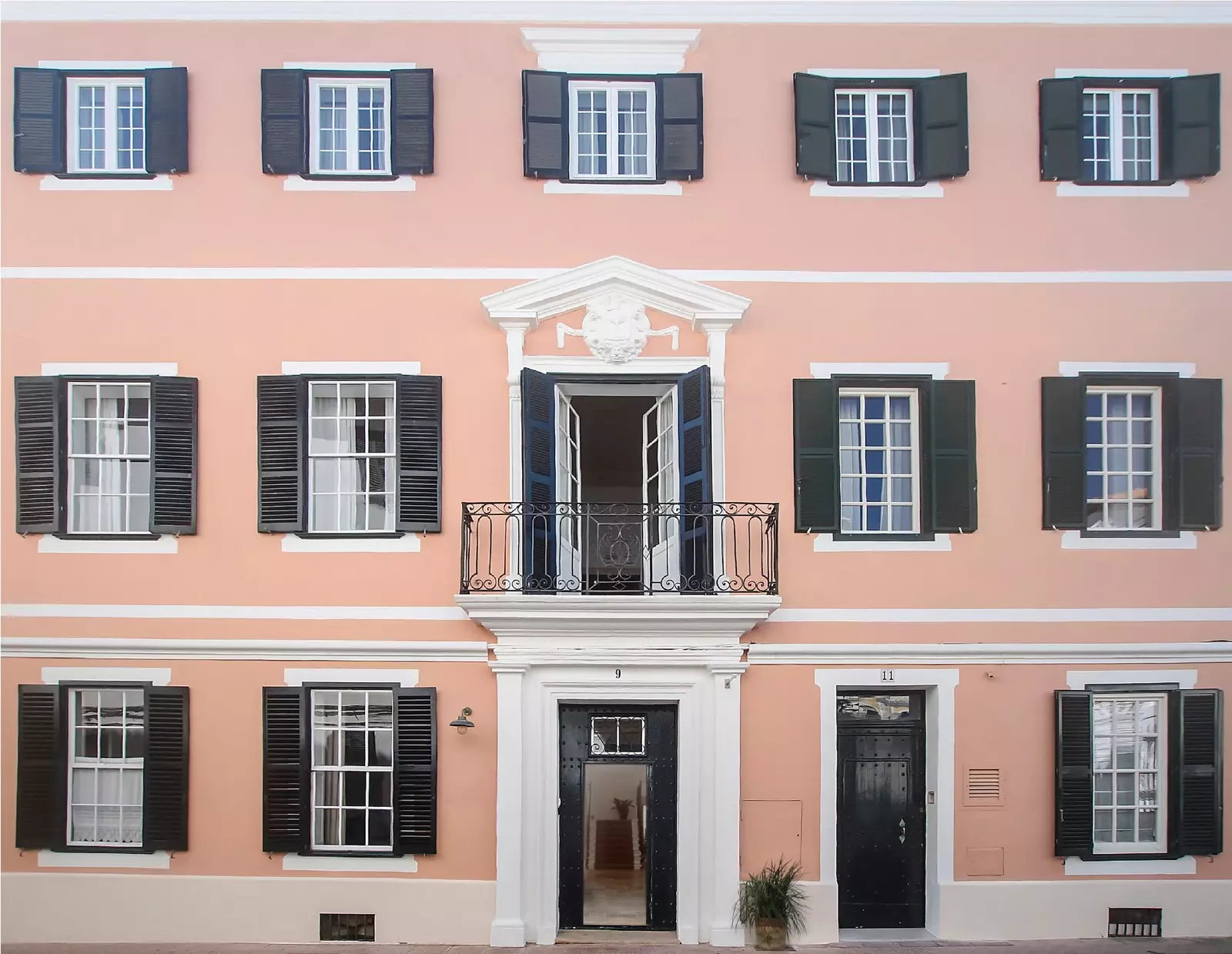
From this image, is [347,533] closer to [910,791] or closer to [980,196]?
[910,791]

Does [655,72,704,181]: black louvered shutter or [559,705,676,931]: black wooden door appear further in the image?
[655,72,704,181]: black louvered shutter

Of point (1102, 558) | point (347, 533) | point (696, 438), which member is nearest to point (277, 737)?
point (347, 533)

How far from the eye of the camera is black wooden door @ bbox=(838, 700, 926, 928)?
38.4ft

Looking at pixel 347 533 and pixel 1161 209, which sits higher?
pixel 1161 209

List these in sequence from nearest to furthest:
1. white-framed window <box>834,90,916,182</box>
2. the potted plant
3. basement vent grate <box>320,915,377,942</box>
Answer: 1. the potted plant
2. basement vent grate <box>320,915,377,942</box>
3. white-framed window <box>834,90,916,182</box>

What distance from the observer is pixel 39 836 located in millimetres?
11320

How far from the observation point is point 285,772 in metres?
11.3

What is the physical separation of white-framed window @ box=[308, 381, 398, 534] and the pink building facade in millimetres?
52

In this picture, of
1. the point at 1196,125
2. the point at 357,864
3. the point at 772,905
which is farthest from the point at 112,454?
the point at 1196,125

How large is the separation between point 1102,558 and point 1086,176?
12.9 feet

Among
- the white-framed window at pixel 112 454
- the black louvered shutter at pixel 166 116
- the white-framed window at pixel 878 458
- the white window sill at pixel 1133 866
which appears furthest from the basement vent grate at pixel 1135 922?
the black louvered shutter at pixel 166 116

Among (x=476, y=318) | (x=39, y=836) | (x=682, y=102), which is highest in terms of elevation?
(x=682, y=102)

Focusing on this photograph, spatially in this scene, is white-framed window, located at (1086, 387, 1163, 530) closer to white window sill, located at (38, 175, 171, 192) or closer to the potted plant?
the potted plant

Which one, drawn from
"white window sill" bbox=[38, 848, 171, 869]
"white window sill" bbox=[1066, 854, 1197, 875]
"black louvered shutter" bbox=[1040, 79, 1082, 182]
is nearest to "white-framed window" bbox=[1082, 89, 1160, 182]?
"black louvered shutter" bbox=[1040, 79, 1082, 182]
